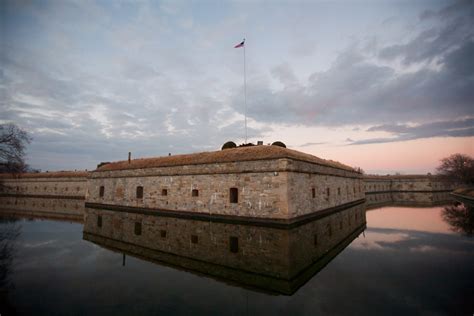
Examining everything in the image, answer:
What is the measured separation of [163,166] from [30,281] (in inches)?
559

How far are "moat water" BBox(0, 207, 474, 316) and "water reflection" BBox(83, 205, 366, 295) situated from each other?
0.20 feet

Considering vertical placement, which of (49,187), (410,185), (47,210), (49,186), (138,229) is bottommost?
(47,210)

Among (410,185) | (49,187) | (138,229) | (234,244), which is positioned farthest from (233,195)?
(410,185)

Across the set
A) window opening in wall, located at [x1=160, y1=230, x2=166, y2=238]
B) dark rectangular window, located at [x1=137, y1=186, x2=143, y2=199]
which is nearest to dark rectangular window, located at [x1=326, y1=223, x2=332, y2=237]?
window opening in wall, located at [x1=160, y1=230, x2=166, y2=238]

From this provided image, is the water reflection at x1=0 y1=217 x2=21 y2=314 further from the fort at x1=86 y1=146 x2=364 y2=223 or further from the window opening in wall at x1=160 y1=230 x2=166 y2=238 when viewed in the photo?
the fort at x1=86 y1=146 x2=364 y2=223

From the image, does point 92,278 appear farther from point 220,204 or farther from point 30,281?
point 220,204

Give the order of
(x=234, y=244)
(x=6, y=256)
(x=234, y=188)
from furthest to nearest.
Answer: (x=234, y=188) < (x=234, y=244) < (x=6, y=256)

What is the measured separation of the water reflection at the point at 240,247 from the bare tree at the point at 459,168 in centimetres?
5085

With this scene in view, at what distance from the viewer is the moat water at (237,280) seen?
15.3 feet

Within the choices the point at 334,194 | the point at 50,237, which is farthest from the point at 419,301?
the point at 334,194

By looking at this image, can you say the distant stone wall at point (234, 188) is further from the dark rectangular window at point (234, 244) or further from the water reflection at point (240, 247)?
the dark rectangular window at point (234, 244)

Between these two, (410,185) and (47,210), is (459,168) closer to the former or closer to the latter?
(410,185)

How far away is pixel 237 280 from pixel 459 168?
64280 mm

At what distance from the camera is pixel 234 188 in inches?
628
